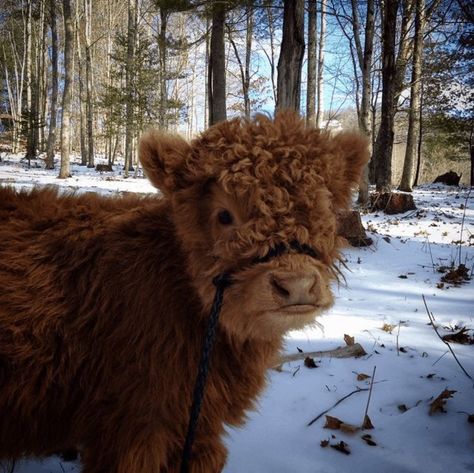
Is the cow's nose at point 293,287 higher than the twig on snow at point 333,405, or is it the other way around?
the cow's nose at point 293,287

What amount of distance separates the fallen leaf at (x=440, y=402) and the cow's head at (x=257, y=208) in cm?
135

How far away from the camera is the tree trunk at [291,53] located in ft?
18.9

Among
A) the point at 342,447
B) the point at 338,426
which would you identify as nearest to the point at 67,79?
the point at 338,426

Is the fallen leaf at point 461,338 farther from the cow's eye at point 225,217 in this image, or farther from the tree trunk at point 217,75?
the tree trunk at point 217,75

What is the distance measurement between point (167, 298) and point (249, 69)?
963 inches

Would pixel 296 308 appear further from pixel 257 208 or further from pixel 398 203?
pixel 398 203

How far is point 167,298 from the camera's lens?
158cm

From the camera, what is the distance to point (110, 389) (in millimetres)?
1489

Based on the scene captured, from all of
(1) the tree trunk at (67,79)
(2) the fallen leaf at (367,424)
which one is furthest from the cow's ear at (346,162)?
(1) the tree trunk at (67,79)

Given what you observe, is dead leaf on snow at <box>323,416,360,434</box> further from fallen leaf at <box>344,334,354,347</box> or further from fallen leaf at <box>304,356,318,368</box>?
fallen leaf at <box>344,334,354,347</box>

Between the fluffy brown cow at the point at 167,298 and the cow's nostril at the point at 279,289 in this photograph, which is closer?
the cow's nostril at the point at 279,289

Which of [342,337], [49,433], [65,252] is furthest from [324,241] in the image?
[342,337]

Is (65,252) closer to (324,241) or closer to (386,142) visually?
(324,241)

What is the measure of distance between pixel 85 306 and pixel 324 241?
3.43ft
